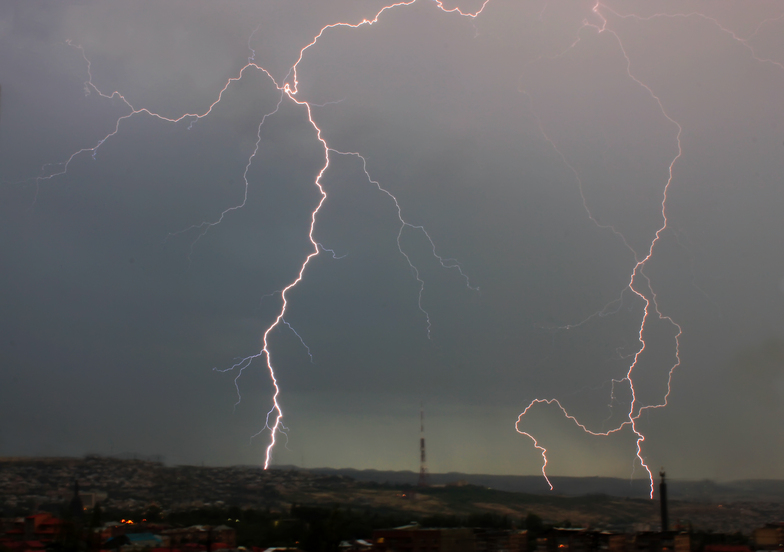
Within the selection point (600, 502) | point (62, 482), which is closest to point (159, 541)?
point (62, 482)

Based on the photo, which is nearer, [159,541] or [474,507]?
[159,541]

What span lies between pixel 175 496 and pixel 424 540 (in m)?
31.5

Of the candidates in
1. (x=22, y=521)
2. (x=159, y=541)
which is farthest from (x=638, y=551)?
(x=22, y=521)

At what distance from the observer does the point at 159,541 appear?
94.7 feet

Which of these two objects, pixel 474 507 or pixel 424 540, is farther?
pixel 474 507

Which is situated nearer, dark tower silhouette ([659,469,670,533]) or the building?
the building

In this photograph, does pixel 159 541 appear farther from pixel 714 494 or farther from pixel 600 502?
pixel 714 494

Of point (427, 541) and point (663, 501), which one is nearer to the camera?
point (427, 541)

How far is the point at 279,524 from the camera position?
125 feet

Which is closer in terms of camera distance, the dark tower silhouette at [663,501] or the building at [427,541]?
the building at [427,541]

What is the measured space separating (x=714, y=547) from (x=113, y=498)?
3898 cm

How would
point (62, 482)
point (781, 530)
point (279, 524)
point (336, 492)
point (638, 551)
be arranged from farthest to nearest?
point (336, 492), point (62, 482), point (279, 524), point (781, 530), point (638, 551)

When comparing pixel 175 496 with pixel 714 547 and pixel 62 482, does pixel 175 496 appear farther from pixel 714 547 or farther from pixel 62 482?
pixel 714 547

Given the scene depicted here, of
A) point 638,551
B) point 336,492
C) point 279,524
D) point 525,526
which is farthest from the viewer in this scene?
point 336,492
